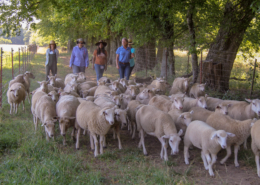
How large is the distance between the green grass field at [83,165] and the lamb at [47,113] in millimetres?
264

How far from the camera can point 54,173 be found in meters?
4.13

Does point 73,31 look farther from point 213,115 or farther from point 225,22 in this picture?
point 213,115

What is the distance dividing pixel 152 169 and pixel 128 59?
229 inches

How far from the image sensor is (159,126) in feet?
17.3

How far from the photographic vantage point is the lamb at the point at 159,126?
16.3 ft

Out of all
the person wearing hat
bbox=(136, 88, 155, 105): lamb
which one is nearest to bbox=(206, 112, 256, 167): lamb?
bbox=(136, 88, 155, 105): lamb

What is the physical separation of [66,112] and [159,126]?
7.39 feet

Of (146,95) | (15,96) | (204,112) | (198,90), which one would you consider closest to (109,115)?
(204,112)

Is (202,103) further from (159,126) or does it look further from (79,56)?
(79,56)

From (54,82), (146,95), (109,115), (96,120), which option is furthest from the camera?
(54,82)

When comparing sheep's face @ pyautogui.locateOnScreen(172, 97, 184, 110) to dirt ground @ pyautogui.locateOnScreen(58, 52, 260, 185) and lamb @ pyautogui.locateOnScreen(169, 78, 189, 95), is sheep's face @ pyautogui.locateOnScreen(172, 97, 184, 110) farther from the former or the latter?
lamb @ pyautogui.locateOnScreen(169, 78, 189, 95)

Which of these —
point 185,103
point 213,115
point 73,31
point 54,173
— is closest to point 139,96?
point 185,103

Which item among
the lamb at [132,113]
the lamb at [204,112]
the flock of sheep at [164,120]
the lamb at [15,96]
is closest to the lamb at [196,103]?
the flock of sheep at [164,120]

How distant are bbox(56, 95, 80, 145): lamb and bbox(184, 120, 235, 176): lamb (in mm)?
2663
